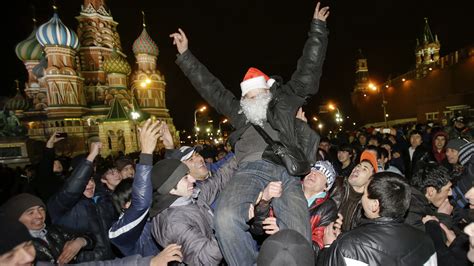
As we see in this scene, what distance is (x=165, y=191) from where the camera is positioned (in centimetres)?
298

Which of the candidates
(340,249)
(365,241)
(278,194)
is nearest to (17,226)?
(278,194)

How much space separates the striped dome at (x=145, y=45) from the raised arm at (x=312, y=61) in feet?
181

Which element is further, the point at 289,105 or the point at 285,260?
the point at 289,105

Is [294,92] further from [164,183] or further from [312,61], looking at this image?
[164,183]

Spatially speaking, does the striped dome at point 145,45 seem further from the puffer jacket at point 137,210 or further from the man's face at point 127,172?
the puffer jacket at point 137,210

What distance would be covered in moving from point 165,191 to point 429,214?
109 inches

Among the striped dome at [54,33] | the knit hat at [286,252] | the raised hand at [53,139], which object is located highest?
the striped dome at [54,33]

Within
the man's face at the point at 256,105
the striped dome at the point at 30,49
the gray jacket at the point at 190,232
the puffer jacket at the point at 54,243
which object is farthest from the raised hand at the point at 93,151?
the striped dome at the point at 30,49

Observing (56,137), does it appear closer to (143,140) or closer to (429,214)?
(143,140)

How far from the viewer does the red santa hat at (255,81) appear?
3643 millimetres

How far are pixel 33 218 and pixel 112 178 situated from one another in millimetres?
2665

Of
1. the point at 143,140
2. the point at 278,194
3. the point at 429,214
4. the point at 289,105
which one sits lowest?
the point at 429,214

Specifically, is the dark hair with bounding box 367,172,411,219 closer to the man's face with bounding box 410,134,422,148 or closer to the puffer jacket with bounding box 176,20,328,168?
the puffer jacket with bounding box 176,20,328,168

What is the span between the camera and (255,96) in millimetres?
3549
